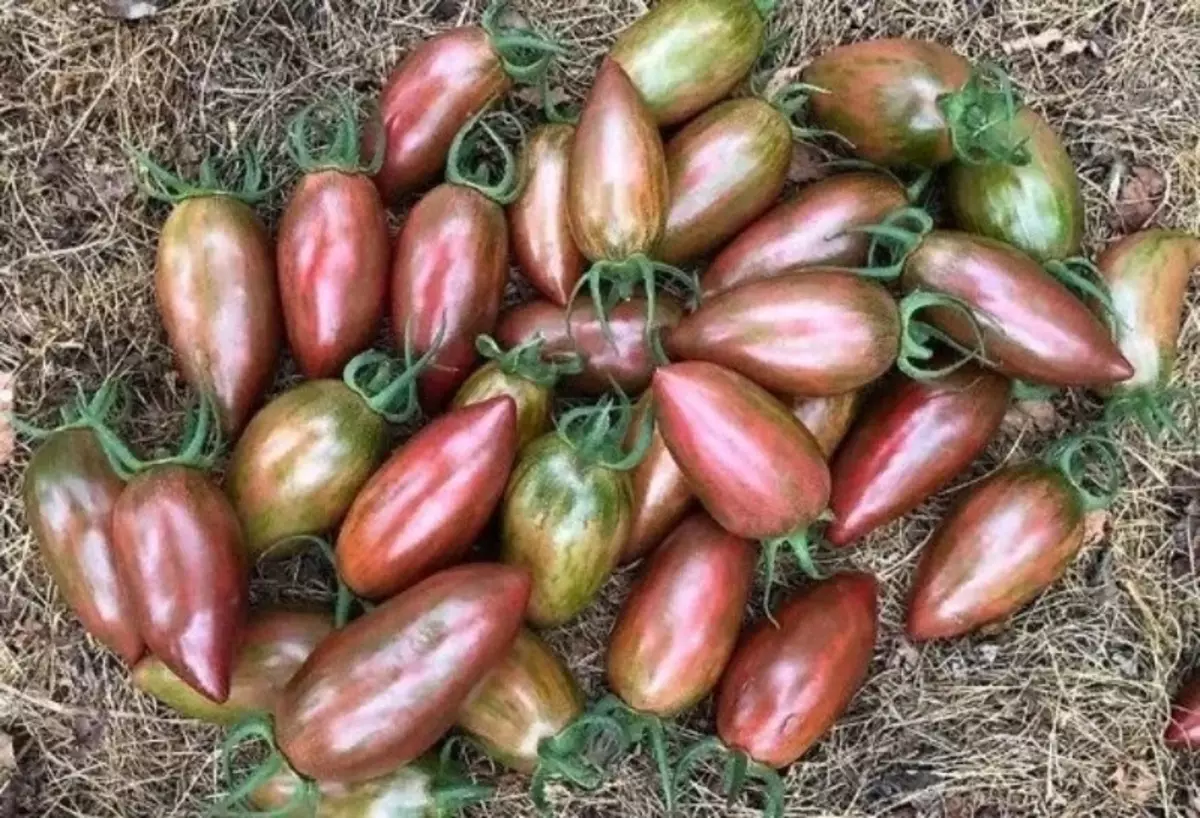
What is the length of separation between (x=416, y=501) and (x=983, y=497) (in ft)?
2.88

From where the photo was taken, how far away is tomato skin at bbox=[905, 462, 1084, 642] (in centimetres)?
244

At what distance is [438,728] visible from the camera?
225cm

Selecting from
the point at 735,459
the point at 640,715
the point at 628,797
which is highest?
the point at 735,459

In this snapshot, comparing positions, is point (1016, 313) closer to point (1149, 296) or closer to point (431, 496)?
point (1149, 296)

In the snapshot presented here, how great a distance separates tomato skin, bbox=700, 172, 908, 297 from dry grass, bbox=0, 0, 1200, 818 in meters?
0.42

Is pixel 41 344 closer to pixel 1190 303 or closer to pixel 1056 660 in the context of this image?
pixel 1056 660

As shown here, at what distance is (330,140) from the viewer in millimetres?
2580

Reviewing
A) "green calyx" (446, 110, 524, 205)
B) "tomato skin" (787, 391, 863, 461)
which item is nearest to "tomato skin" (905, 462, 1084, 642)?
"tomato skin" (787, 391, 863, 461)

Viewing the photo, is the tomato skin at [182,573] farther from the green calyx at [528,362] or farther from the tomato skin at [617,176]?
the tomato skin at [617,176]

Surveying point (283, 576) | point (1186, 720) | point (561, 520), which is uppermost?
point (561, 520)

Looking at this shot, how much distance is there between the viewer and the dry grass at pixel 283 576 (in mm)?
2502

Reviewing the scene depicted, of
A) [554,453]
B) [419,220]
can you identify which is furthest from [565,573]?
[419,220]

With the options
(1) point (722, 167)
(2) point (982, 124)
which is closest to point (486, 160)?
(1) point (722, 167)

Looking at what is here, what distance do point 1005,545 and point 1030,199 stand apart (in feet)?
1.73
